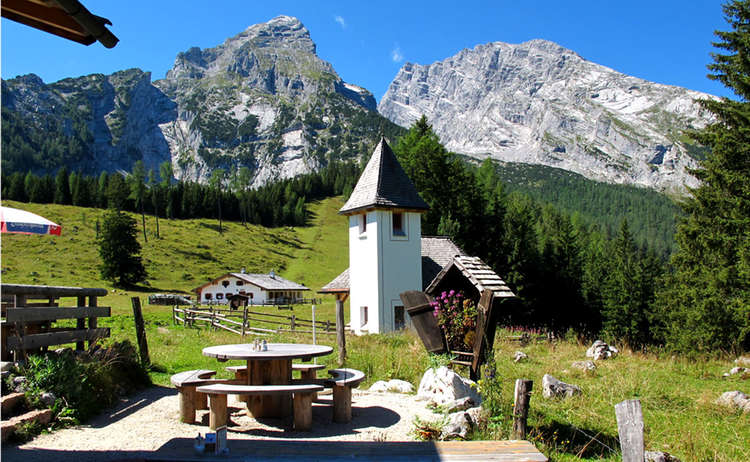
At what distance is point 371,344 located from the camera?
680 inches

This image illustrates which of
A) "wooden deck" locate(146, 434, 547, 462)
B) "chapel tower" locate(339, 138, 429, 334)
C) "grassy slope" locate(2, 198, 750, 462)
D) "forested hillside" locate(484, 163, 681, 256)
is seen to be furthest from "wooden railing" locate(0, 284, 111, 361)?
"forested hillside" locate(484, 163, 681, 256)

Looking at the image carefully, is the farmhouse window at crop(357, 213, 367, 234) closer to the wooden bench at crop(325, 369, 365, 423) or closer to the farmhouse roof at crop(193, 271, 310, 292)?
the wooden bench at crop(325, 369, 365, 423)

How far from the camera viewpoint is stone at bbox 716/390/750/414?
8.82m

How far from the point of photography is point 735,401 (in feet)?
29.5

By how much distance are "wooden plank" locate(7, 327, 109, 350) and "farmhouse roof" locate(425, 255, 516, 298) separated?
6446 mm

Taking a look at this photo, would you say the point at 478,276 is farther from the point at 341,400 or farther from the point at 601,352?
the point at 601,352

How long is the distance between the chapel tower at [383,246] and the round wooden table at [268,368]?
17.6 m

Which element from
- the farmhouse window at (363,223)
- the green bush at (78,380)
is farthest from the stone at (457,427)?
the farmhouse window at (363,223)

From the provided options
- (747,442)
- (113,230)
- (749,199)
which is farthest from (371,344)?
(113,230)

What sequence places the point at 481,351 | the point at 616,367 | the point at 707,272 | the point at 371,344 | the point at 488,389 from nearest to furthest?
1. the point at 488,389
2. the point at 481,351
3. the point at 616,367
4. the point at 371,344
5. the point at 707,272

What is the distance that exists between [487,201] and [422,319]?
39.1m

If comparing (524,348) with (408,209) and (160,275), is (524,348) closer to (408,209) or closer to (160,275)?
(408,209)

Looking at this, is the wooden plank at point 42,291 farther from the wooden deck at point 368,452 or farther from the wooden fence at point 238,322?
the wooden fence at point 238,322

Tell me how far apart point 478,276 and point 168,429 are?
568cm
